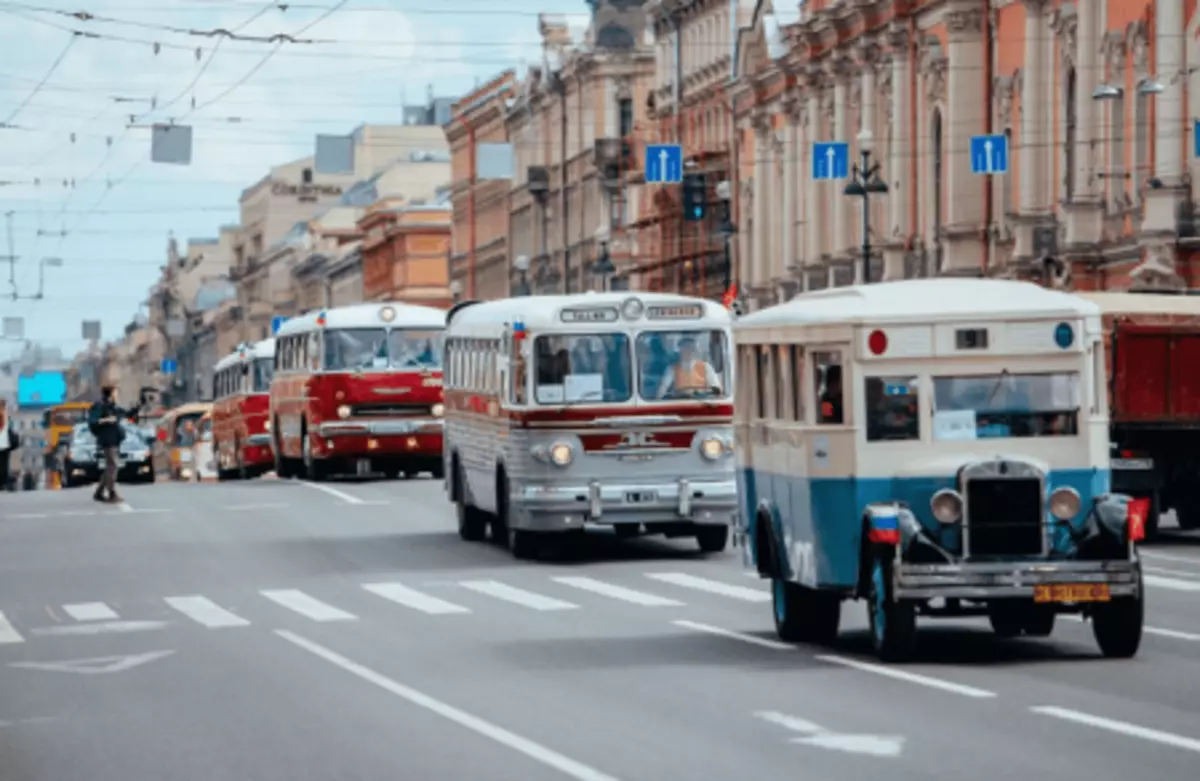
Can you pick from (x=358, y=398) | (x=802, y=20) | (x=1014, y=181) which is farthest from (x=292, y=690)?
(x=802, y=20)

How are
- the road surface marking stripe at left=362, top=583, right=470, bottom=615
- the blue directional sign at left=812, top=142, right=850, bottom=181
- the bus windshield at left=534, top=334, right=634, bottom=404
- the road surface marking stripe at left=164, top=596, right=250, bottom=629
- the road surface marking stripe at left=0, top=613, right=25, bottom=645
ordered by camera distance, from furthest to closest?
the blue directional sign at left=812, top=142, right=850, bottom=181
the bus windshield at left=534, top=334, right=634, bottom=404
the road surface marking stripe at left=362, top=583, right=470, bottom=615
the road surface marking stripe at left=164, top=596, right=250, bottom=629
the road surface marking stripe at left=0, top=613, right=25, bottom=645

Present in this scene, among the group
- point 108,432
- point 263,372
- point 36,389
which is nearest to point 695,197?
point 263,372

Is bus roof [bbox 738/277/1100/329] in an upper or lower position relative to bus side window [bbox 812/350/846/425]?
upper

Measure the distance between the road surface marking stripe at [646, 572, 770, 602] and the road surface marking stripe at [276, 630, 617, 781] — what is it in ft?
17.0

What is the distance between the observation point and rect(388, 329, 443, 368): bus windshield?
50938 mm

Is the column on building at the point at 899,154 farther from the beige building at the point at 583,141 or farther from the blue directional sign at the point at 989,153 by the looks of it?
the beige building at the point at 583,141

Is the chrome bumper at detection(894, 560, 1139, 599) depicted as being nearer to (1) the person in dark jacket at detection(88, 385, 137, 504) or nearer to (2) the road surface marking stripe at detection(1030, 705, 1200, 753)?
(2) the road surface marking stripe at detection(1030, 705, 1200, 753)

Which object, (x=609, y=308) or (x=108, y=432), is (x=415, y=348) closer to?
(x=108, y=432)

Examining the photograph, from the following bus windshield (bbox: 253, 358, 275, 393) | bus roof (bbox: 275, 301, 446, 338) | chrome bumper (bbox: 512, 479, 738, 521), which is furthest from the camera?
bus windshield (bbox: 253, 358, 275, 393)

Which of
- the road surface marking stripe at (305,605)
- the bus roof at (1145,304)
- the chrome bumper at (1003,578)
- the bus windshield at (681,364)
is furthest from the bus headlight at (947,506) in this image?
the bus roof at (1145,304)

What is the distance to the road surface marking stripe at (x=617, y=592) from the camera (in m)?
Answer: 25.8

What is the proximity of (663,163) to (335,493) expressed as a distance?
3474 centimetres

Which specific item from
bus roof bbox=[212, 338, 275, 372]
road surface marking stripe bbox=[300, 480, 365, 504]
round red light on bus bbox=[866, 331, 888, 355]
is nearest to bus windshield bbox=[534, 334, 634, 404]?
round red light on bus bbox=[866, 331, 888, 355]

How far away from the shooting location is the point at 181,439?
88.3 m
